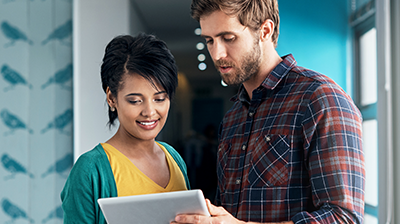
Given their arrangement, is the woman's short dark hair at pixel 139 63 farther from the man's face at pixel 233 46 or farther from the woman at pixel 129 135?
the man's face at pixel 233 46

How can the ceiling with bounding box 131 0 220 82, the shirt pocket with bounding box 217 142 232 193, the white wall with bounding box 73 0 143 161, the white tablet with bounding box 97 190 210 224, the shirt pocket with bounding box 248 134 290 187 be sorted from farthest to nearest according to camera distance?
1. the ceiling with bounding box 131 0 220 82
2. the white wall with bounding box 73 0 143 161
3. the shirt pocket with bounding box 217 142 232 193
4. the shirt pocket with bounding box 248 134 290 187
5. the white tablet with bounding box 97 190 210 224

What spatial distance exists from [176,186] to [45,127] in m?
1.41

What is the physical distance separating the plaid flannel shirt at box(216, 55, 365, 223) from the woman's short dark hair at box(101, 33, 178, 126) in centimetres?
34

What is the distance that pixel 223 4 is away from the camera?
121 centimetres

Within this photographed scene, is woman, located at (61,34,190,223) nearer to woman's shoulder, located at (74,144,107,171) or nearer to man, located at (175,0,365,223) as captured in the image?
woman's shoulder, located at (74,144,107,171)

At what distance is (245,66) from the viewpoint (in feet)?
4.04

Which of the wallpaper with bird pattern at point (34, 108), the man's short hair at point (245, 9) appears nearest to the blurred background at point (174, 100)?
the wallpaper with bird pattern at point (34, 108)

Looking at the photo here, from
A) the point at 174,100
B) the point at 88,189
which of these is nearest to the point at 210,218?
the point at 88,189

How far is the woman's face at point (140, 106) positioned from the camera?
121cm

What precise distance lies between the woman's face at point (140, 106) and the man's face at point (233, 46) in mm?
251

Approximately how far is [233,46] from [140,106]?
398 millimetres

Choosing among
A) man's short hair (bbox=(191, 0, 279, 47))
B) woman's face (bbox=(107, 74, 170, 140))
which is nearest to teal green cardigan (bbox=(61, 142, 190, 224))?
woman's face (bbox=(107, 74, 170, 140))

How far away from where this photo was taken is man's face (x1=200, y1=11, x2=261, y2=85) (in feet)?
4.01

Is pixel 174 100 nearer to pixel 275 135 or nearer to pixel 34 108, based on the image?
pixel 34 108
